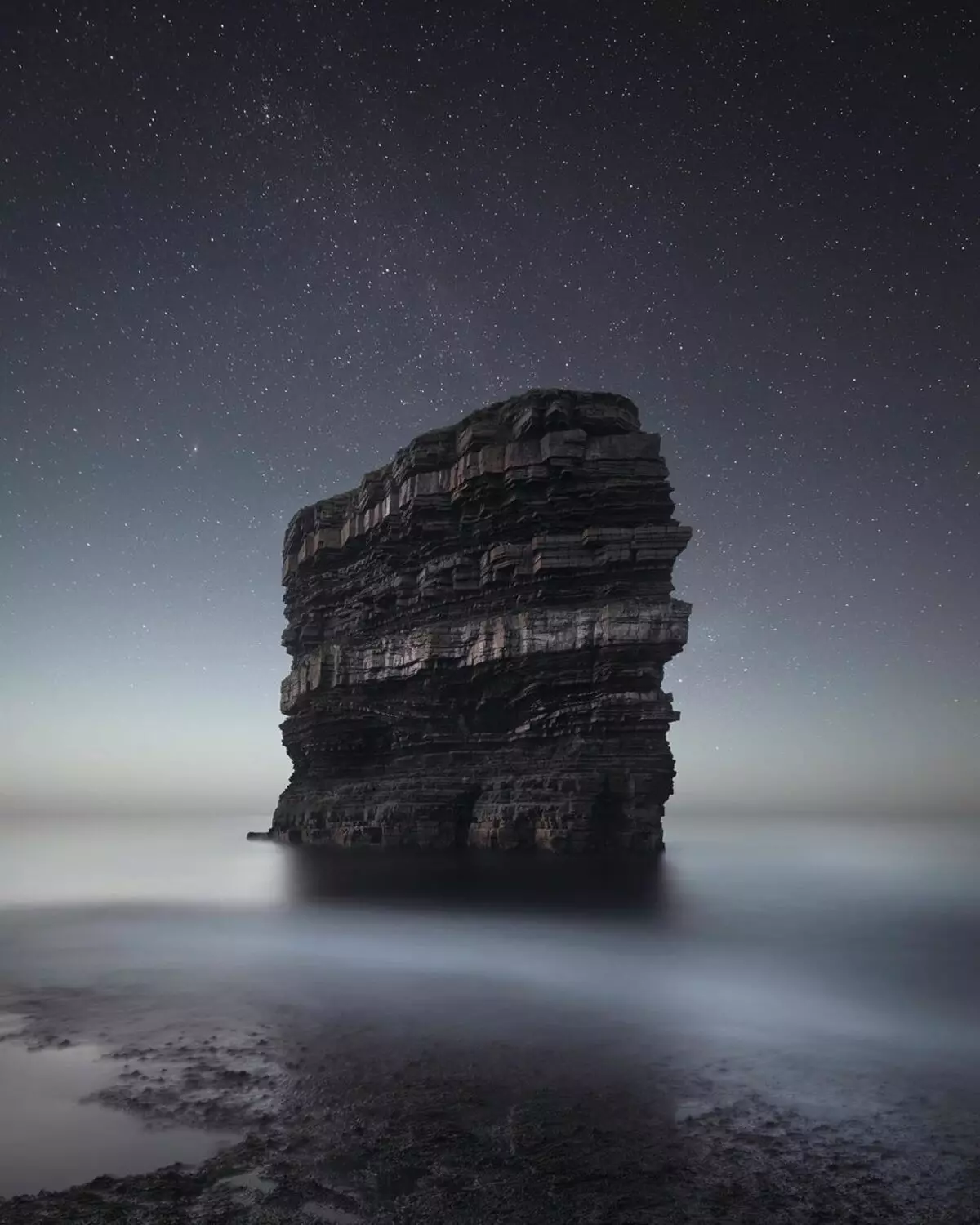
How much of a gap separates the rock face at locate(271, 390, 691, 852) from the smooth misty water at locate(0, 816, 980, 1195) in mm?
6656

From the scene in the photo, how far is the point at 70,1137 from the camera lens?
7145 millimetres

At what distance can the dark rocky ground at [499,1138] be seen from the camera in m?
5.76

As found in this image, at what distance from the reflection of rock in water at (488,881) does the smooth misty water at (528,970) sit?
19cm

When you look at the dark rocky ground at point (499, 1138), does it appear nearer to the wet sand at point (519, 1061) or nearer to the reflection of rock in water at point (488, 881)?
the wet sand at point (519, 1061)

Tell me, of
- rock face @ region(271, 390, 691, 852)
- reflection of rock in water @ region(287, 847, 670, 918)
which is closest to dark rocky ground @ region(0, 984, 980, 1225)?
reflection of rock in water @ region(287, 847, 670, 918)

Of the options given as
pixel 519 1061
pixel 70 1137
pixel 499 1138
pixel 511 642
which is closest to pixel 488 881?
pixel 511 642

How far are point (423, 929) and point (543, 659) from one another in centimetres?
2096

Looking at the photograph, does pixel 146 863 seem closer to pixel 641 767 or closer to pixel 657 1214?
pixel 641 767

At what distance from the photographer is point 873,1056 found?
10.2m

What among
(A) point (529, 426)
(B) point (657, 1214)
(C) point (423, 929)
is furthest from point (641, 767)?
(B) point (657, 1214)

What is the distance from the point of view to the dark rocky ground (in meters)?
5.76

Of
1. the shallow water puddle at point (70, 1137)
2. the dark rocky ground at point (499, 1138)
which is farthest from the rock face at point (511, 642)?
the shallow water puddle at point (70, 1137)

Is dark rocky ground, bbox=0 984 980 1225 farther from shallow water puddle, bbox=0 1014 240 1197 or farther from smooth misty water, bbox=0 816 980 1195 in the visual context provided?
smooth misty water, bbox=0 816 980 1195

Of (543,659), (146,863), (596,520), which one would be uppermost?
(596,520)
